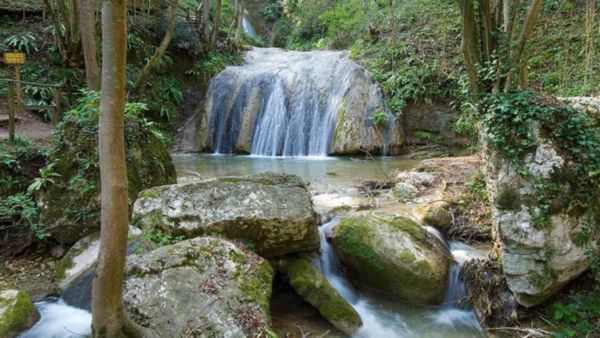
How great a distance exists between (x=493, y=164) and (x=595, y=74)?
6.37 m

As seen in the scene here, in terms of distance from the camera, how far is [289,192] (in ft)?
15.9

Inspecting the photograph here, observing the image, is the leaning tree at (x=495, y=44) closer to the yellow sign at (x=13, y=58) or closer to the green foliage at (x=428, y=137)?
the green foliage at (x=428, y=137)

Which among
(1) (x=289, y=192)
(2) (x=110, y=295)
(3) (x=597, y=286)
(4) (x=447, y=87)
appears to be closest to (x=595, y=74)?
(4) (x=447, y=87)

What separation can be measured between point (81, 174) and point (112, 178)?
128 inches

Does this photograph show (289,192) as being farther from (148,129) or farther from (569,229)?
(569,229)

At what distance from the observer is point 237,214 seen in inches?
177

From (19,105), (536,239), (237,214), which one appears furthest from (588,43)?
(19,105)

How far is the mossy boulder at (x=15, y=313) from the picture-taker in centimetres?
362

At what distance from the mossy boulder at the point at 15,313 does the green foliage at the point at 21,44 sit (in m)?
10.8

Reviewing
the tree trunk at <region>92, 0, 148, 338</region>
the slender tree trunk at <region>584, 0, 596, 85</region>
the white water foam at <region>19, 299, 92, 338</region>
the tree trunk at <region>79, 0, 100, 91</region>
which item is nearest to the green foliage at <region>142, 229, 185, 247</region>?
the white water foam at <region>19, 299, 92, 338</region>

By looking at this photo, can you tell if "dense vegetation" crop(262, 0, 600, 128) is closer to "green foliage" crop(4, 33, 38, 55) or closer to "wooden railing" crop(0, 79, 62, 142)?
"wooden railing" crop(0, 79, 62, 142)

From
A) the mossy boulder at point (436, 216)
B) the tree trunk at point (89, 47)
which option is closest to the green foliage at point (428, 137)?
the mossy boulder at point (436, 216)

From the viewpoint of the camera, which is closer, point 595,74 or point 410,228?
point 410,228

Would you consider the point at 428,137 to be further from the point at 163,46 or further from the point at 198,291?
the point at 198,291
